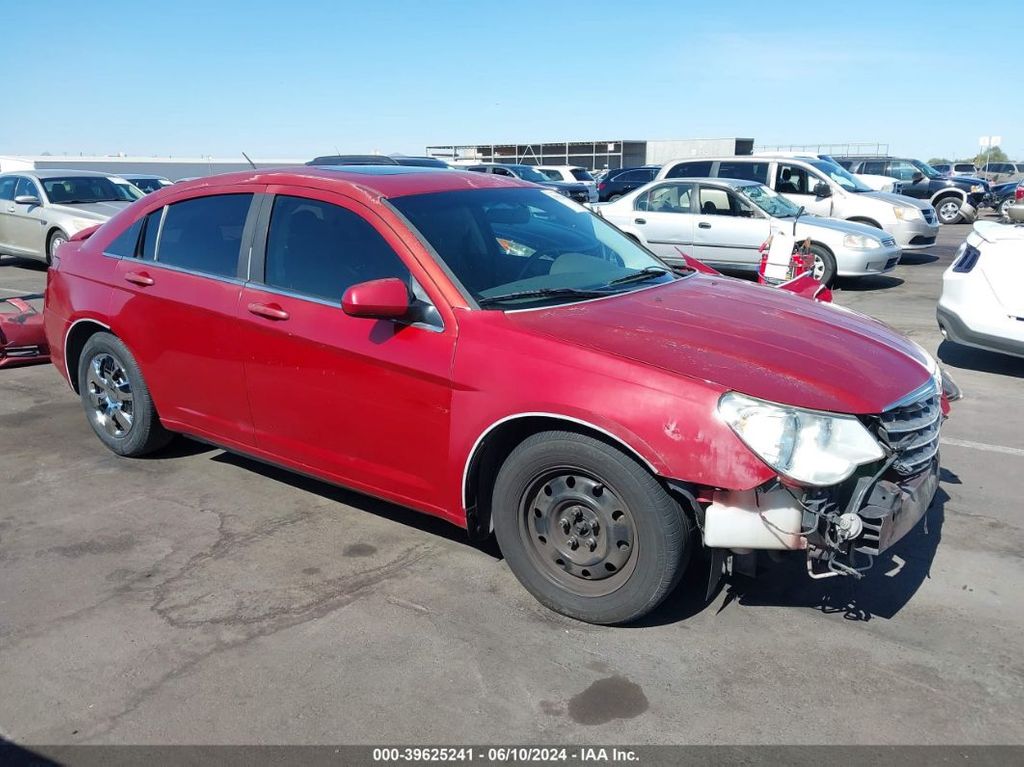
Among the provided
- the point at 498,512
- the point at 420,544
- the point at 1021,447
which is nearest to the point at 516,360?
the point at 498,512

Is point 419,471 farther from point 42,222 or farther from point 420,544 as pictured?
point 42,222

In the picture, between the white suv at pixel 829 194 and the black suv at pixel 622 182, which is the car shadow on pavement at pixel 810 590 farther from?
the black suv at pixel 622 182

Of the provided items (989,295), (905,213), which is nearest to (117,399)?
(989,295)

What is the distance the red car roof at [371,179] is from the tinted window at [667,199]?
854 centimetres

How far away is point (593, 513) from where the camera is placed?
3.38 m

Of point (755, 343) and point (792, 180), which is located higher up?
point (792, 180)

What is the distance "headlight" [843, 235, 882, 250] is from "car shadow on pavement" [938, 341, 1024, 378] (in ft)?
→ 12.2

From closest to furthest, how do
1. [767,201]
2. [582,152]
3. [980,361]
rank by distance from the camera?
[980,361], [767,201], [582,152]

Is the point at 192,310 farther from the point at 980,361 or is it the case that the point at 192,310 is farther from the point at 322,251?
the point at 980,361

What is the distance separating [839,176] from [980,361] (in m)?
9.04

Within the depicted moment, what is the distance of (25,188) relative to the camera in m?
14.0

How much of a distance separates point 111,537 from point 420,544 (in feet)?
4.95

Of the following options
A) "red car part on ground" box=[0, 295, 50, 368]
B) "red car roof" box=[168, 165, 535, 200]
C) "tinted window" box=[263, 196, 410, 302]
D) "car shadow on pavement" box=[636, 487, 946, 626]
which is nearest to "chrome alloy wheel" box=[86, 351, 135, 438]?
"red car roof" box=[168, 165, 535, 200]

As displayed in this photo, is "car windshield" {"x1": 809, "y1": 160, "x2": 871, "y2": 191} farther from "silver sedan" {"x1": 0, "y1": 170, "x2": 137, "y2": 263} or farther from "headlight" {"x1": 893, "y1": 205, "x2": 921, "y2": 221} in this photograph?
"silver sedan" {"x1": 0, "y1": 170, "x2": 137, "y2": 263}
